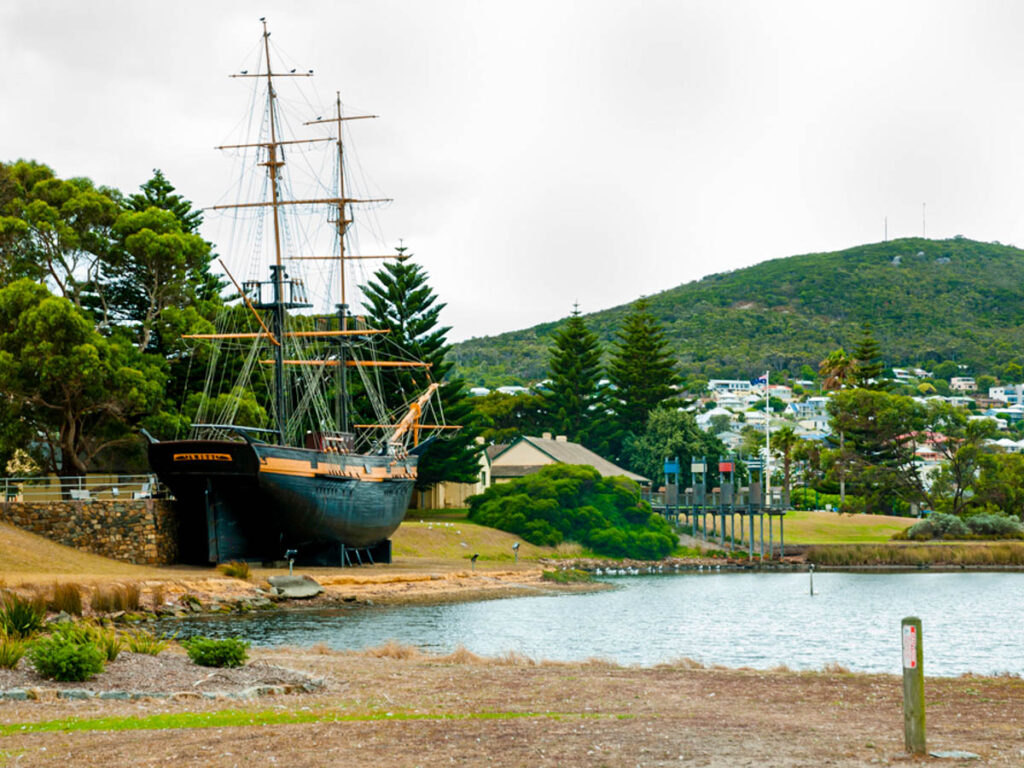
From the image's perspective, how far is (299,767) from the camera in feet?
35.1

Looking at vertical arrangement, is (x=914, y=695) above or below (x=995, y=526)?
above

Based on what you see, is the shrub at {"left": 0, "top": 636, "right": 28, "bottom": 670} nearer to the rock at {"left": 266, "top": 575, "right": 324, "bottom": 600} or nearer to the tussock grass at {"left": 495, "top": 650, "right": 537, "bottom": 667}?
the tussock grass at {"left": 495, "top": 650, "right": 537, "bottom": 667}

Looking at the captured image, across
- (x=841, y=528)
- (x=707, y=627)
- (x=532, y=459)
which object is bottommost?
(x=707, y=627)

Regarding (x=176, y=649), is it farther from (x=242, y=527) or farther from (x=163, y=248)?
(x=163, y=248)

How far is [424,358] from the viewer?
7869 centimetres

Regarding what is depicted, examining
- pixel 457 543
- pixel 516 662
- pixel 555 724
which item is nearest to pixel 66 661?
pixel 555 724

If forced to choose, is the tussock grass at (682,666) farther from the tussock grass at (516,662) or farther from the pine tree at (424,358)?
the pine tree at (424,358)

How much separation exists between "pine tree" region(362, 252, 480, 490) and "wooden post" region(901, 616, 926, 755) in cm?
6496

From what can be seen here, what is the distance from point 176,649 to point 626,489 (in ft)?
180

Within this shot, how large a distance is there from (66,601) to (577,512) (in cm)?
4658

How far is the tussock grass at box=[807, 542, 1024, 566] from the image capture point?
233 feet

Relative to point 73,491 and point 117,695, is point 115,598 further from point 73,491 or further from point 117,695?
point 117,695

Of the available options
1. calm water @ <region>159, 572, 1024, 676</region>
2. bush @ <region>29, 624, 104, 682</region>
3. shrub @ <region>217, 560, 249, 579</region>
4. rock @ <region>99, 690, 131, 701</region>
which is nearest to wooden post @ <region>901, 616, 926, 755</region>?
rock @ <region>99, 690, 131, 701</region>

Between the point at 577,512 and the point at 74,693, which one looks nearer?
the point at 74,693
